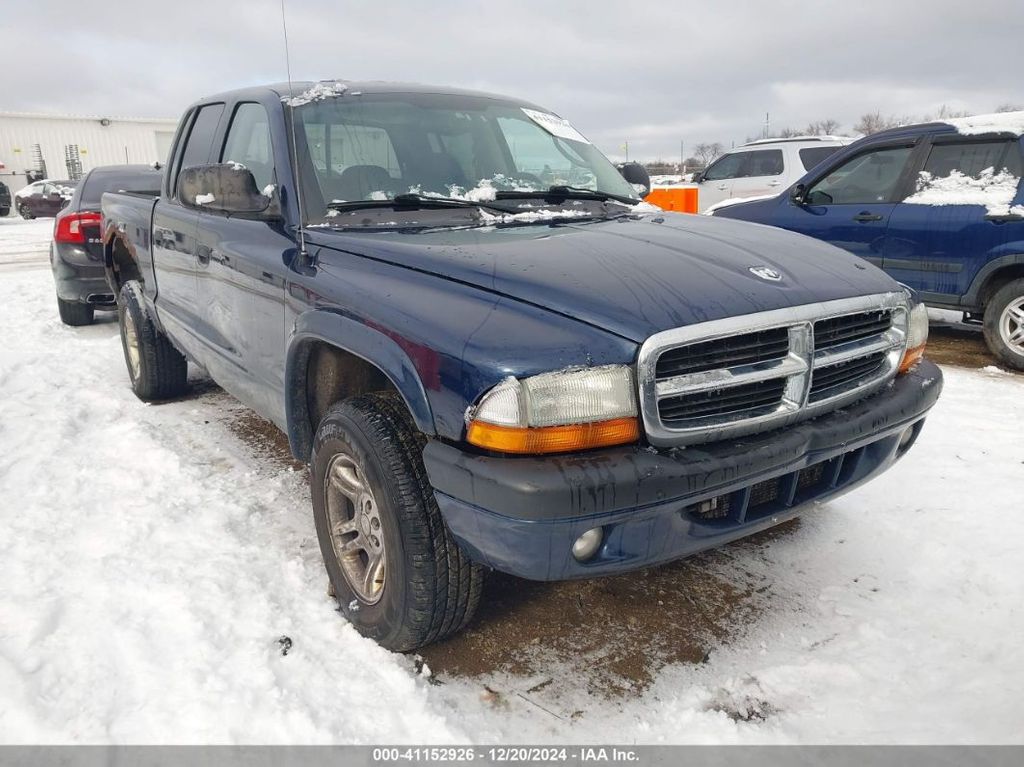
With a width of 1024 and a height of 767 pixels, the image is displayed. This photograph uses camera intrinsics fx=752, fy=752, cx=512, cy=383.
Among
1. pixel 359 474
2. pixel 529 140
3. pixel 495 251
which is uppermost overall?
pixel 529 140

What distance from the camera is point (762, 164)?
12.5 metres

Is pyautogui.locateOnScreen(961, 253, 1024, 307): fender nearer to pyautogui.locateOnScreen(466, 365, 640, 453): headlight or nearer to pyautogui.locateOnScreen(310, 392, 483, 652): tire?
pyautogui.locateOnScreen(466, 365, 640, 453): headlight

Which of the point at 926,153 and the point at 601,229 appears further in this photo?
the point at 926,153

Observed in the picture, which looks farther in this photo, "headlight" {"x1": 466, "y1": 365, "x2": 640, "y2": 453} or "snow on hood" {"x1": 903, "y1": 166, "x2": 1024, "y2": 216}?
"snow on hood" {"x1": 903, "y1": 166, "x2": 1024, "y2": 216}

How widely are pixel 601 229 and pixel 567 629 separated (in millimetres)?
1445

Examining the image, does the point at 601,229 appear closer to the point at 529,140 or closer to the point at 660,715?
the point at 529,140

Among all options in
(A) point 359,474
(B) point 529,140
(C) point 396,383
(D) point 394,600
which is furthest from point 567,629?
(B) point 529,140

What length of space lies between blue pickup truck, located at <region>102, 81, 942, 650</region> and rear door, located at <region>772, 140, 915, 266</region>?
3891 millimetres

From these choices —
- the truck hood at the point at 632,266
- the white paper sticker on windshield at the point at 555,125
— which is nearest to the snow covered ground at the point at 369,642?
the truck hood at the point at 632,266

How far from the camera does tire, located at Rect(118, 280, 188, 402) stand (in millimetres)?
4875

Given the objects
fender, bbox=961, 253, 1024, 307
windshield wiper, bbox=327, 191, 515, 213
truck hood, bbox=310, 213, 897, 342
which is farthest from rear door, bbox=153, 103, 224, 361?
fender, bbox=961, 253, 1024, 307

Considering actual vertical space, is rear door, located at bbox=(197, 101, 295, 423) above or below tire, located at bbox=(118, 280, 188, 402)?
above

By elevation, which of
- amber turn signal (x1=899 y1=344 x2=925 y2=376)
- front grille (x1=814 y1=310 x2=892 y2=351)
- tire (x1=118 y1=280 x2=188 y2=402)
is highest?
front grille (x1=814 y1=310 x2=892 y2=351)

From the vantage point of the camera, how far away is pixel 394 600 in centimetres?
227
